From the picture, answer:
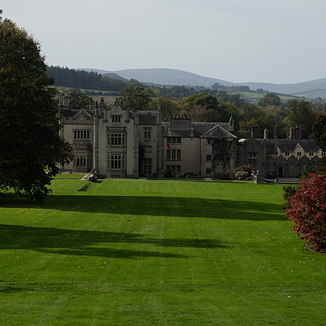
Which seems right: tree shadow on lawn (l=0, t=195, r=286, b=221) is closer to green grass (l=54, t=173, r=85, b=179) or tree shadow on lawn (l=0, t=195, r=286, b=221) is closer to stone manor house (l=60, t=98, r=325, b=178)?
green grass (l=54, t=173, r=85, b=179)

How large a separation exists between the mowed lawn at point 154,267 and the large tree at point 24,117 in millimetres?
2675

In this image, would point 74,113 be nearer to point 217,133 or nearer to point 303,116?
point 217,133

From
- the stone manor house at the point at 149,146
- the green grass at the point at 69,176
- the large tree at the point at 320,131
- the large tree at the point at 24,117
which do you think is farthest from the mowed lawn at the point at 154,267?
the stone manor house at the point at 149,146

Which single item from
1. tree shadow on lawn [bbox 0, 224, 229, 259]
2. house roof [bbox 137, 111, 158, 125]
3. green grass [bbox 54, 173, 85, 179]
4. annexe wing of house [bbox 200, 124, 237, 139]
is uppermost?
house roof [bbox 137, 111, 158, 125]

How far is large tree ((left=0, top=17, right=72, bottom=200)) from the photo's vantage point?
45.7 metres

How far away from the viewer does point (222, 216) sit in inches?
1661

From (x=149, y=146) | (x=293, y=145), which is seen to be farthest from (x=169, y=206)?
(x=293, y=145)

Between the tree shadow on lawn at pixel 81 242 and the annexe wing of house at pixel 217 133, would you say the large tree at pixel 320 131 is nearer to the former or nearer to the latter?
the tree shadow on lawn at pixel 81 242

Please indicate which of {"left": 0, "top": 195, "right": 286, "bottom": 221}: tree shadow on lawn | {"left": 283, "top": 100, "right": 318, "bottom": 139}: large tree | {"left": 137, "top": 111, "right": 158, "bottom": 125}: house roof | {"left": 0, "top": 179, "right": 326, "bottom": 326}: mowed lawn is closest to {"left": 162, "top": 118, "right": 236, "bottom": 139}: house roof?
{"left": 137, "top": 111, "right": 158, "bottom": 125}: house roof

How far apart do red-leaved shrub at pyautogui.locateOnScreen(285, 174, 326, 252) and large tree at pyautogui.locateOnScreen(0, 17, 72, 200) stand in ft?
74.8

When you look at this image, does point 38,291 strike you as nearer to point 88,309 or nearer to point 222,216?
point 88,309

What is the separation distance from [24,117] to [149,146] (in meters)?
44.1

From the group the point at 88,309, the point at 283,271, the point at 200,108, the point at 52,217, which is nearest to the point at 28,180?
the point at 52,217

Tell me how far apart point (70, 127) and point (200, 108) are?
56.6 meters
